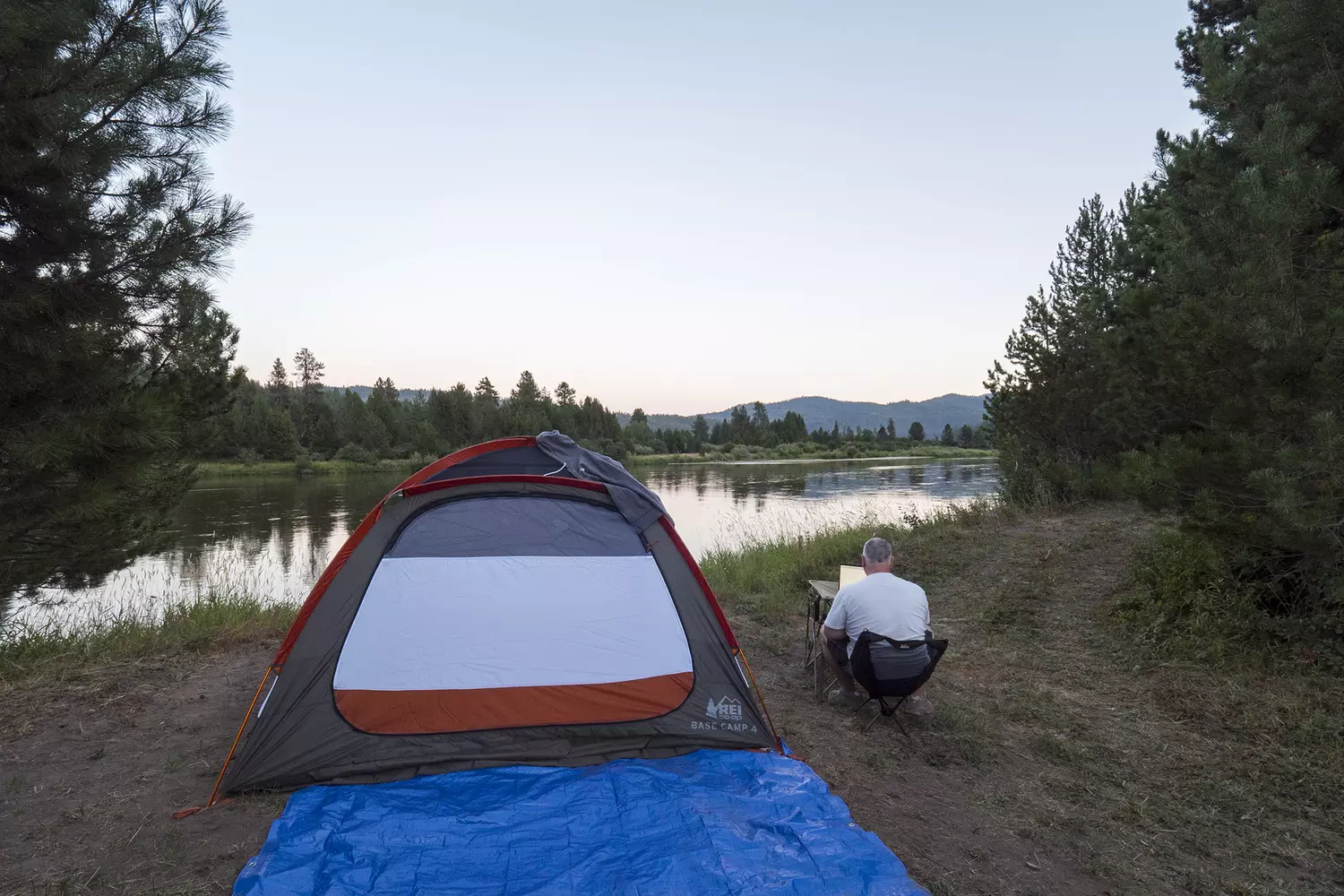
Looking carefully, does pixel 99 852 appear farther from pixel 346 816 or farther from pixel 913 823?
pixel 913 823

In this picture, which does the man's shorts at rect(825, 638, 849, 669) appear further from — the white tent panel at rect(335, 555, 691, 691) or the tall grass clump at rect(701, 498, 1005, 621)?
the tall grass clump at rect(701, 498, 1005, 621)

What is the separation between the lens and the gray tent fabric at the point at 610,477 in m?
4.17

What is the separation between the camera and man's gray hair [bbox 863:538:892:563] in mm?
4199

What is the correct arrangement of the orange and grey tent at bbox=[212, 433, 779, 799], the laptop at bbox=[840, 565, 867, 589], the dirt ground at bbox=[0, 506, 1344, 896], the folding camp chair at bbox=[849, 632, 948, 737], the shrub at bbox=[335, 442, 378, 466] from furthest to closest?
the shrub at bbox=[335, 442, 378, 466]
the laptop at bbox=[840, 565, 867, 589]
the folding camp chair at bbox=[849, 632, 948, 737]
the orange and grey tent at bbox=[212, 433, 779, 799]
the dirt ground at bbox=[0, 506, 1344, 896]

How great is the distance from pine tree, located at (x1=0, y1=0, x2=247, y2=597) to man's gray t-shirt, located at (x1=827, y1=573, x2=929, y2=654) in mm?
3954

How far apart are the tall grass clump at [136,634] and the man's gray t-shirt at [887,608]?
524cm

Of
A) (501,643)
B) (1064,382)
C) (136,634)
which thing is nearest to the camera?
(501,643)

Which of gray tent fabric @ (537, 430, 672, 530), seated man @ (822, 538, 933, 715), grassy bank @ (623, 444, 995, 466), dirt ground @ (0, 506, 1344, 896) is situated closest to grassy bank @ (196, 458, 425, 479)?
grassy bank @ (623, 444, 995, 466)

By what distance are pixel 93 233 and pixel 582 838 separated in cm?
393

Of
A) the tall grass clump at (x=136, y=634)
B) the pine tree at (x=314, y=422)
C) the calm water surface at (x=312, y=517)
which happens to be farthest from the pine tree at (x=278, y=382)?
the tall grass clump at (x=136, y=634)

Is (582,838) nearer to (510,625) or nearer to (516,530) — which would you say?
(510,625)

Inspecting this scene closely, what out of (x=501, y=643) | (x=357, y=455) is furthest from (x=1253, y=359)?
(x=357, y=455)

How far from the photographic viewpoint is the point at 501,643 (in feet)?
12.6

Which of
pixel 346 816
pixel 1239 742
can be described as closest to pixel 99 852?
pixel 346 816
